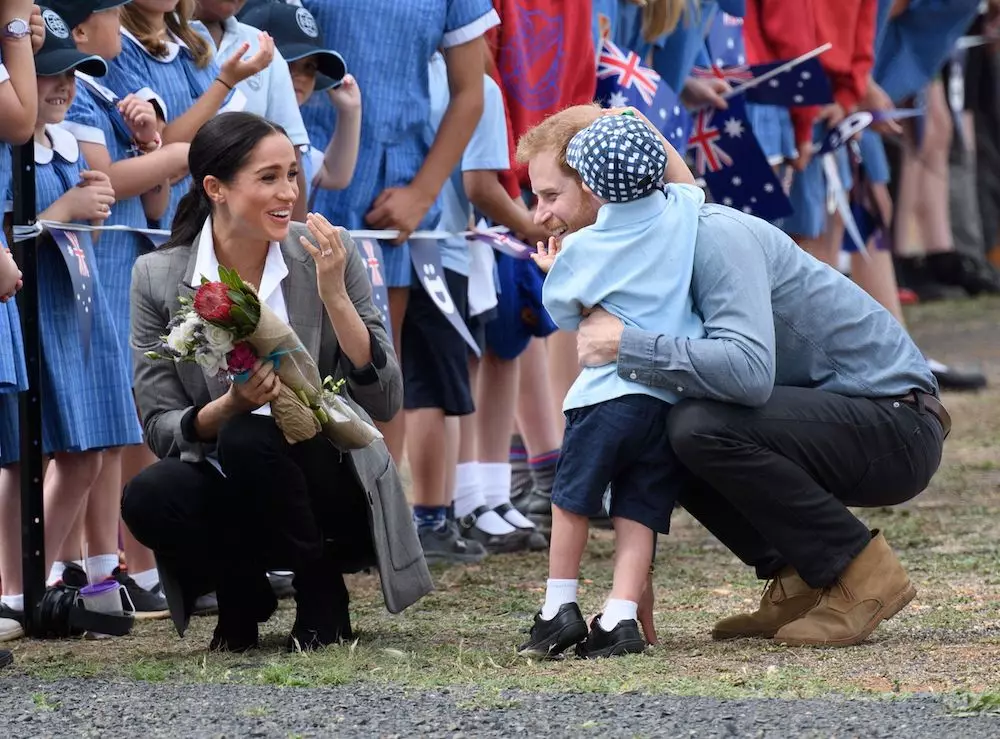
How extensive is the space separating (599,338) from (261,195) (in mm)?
924

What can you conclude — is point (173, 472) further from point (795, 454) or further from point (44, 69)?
point (795, 454)

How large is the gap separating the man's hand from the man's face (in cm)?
23

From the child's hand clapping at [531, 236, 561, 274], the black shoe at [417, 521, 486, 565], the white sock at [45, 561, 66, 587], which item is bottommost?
the black shoe at [417, 521, 486, 565]

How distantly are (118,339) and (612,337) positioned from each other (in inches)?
64.6

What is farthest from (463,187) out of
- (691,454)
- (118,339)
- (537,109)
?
(691,454)

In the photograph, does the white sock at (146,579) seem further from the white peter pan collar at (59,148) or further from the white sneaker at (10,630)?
the white peter pan collar at (59,148)

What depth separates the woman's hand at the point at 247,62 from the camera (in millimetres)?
5195

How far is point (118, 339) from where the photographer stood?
17.0ft

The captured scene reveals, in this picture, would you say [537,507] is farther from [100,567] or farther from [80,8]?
[80,8]

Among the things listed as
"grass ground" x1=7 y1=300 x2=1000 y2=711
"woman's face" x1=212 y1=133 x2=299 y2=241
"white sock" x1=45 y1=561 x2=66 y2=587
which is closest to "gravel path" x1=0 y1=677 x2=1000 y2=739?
"grass ground" x1=7 y1=300 x2=1000 y2=711

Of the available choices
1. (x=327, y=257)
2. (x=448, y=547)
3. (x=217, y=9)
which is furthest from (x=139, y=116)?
(x=448, y=547)

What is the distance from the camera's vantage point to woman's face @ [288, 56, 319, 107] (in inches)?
224

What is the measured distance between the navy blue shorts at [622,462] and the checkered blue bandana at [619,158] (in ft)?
1.55

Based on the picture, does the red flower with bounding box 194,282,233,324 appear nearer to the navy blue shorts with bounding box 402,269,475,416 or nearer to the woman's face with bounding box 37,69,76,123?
the woman's face with bounding box 37,69,76,123
